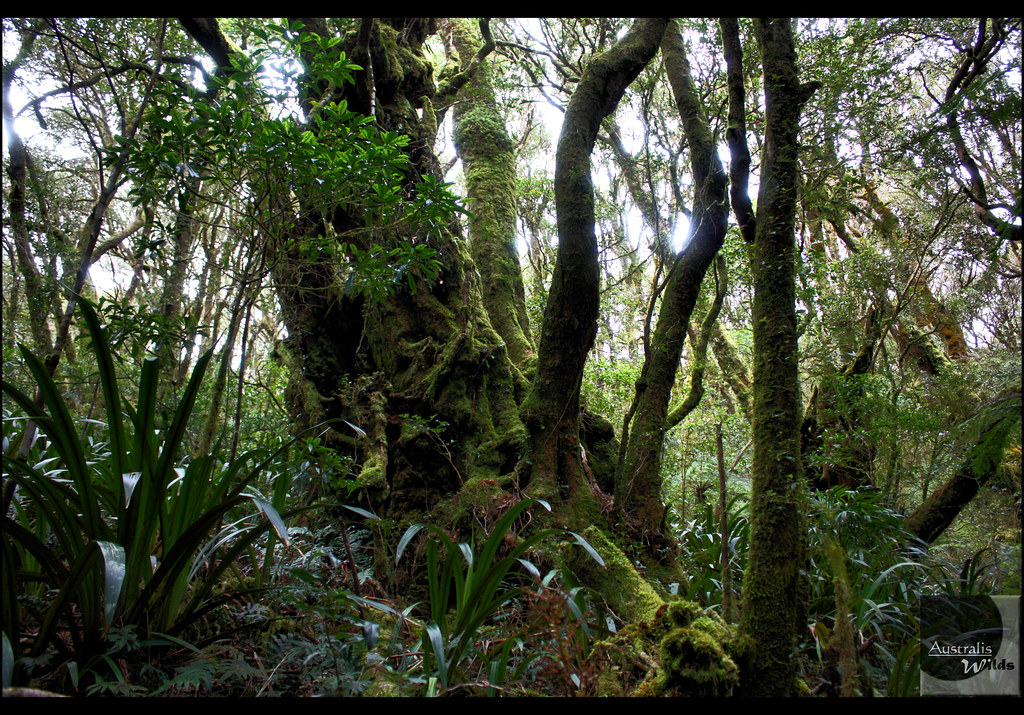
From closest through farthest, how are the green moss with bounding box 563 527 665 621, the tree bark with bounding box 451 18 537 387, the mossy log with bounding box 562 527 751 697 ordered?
the mossy log with bounding box 562 527 751 697 < the green moss with bounding box 563 527 665 621 < the tree bark with bounding box 451 18 537 387

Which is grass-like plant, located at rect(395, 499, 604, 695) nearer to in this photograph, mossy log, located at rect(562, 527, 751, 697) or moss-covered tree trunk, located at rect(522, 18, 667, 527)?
mossy log, located at rect(562, 527, 751, 697)

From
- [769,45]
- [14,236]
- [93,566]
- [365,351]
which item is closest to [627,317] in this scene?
[365,351]

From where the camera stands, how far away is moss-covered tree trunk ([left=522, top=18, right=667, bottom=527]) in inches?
116

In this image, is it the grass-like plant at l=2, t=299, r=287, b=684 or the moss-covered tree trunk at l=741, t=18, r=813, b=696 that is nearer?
the grass-like plant at l=2, t=299, r=287, b=684

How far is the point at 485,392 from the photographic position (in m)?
3.54

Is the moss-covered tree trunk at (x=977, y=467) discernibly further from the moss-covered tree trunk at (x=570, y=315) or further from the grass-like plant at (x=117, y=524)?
the grass-like plant at (x=117, y=524)

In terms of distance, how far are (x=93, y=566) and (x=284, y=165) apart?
151 centimetres

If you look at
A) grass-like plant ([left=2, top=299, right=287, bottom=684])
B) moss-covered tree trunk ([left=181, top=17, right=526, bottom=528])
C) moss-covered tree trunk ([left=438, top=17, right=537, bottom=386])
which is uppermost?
moss-covered tree trunk ([left=438, top=17, right=537, bottom=386])

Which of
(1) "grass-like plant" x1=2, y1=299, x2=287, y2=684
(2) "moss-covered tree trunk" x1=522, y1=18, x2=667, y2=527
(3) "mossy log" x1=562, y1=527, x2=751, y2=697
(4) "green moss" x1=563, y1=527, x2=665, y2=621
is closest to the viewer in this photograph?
(1) "grass-like plant" x1=2, y1=299, x2=287, y2=684
